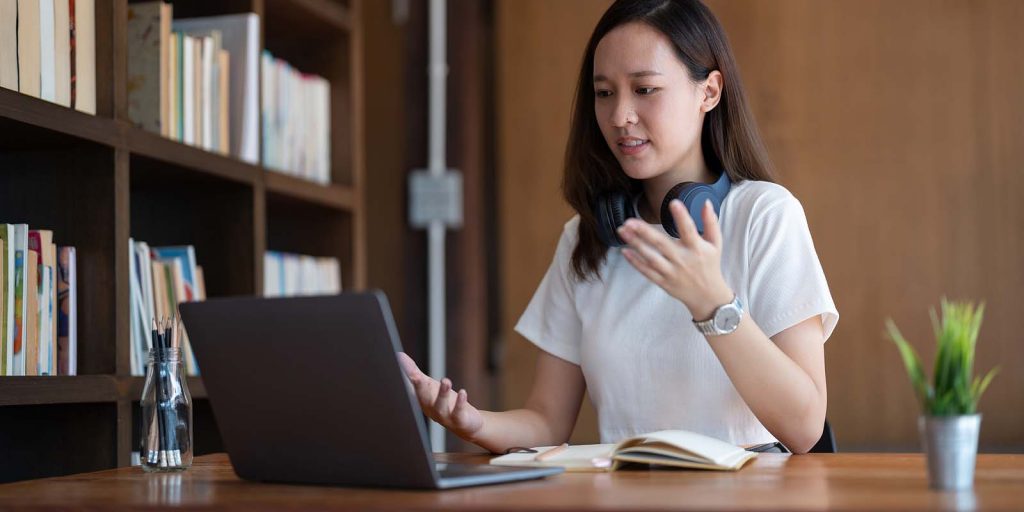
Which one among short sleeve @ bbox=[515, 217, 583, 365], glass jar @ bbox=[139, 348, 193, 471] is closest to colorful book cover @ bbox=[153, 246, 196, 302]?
short sleeve @ bbox=[515, 217, 583, 365]

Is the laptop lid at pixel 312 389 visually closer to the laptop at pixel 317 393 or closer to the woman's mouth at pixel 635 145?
the laptop at pixel 317 393

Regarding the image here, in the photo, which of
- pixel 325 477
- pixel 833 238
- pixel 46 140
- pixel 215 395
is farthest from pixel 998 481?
pixel 833 238

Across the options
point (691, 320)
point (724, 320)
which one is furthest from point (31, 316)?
point (724, 320)

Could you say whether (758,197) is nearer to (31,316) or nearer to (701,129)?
(701,129)

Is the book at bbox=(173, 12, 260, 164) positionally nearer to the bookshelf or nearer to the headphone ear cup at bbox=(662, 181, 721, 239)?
the bookshelf

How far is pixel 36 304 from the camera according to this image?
192 cm

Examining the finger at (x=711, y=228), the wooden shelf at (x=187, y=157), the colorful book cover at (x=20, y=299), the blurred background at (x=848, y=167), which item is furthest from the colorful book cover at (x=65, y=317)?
the blurred background at (x=848, y=167)

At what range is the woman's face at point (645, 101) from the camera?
5.85 ft

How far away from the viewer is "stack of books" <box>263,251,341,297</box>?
2.80m

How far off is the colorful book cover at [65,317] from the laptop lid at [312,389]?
859 mm

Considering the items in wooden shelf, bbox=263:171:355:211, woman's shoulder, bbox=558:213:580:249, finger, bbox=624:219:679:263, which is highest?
wooden shelf, bbox=263:171:355:211

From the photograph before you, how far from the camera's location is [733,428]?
174 cm

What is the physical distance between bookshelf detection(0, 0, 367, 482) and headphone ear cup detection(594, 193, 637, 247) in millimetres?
872

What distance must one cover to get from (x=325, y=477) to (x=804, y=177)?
246 centimetres
